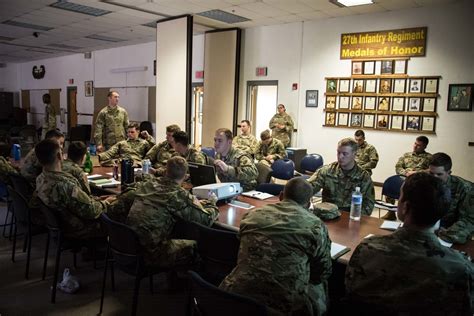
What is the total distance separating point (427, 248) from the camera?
1.49 metres

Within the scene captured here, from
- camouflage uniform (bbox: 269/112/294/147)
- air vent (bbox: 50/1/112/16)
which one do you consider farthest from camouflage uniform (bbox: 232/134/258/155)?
air vent (bbox: 50/1/112/16)

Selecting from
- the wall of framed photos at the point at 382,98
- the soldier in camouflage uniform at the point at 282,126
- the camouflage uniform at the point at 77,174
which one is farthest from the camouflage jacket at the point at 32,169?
the wall of framed photos at the point at 382,98

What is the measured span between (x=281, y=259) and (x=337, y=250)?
540 mm

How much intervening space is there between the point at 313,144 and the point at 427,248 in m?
6.62

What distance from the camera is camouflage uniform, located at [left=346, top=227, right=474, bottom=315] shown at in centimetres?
143

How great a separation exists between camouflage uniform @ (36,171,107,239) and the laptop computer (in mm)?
813

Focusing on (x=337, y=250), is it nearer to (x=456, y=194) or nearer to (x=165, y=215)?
(x=165, y=215)

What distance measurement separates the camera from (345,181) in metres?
3.29

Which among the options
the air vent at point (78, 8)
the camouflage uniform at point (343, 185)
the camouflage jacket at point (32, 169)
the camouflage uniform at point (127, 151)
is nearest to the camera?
the camouflage uniform at point (343, 185)

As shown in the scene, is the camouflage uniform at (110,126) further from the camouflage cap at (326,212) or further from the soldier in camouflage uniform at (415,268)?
the soldier in camouflage uniform at (415,268)

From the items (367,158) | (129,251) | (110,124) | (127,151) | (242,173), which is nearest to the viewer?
(129,251)

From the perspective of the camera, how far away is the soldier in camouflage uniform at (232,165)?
374cm

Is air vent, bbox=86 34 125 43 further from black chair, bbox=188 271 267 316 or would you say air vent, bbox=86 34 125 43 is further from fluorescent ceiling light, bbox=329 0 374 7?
black chair, bbox=188 271 267 316

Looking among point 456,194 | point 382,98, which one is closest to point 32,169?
point 456,194
